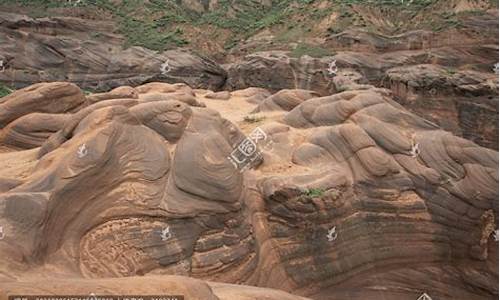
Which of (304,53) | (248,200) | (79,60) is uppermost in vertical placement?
(248,200)

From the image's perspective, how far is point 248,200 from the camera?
8.62m

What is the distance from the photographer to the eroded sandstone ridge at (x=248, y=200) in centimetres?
666

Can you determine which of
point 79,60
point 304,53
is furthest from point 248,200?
point 79,60

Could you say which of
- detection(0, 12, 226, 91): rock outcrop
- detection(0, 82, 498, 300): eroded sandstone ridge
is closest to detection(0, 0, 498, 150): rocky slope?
detection(0, 12, 226, 91): rock outcrop

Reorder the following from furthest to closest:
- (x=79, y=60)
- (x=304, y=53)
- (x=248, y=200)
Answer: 1. (x=304, y=53)
2. (x=79, y=60)
3. (x=248, y=200)

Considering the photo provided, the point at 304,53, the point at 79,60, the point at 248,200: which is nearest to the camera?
the point at 248,200

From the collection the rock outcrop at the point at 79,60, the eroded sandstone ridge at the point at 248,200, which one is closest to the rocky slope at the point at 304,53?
the rock outcrop at the point at 79,60

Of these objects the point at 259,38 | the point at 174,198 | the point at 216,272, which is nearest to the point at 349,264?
the point at 216,272

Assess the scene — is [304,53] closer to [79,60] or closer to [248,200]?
[79,60]

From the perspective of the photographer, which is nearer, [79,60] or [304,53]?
[79,60]

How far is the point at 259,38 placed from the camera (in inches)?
1559

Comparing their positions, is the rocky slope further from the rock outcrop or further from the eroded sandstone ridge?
the eroded sandstone ridge

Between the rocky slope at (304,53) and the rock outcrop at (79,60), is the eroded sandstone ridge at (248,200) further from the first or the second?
the rock outcrop at (79,60)

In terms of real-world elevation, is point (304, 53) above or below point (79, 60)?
above
